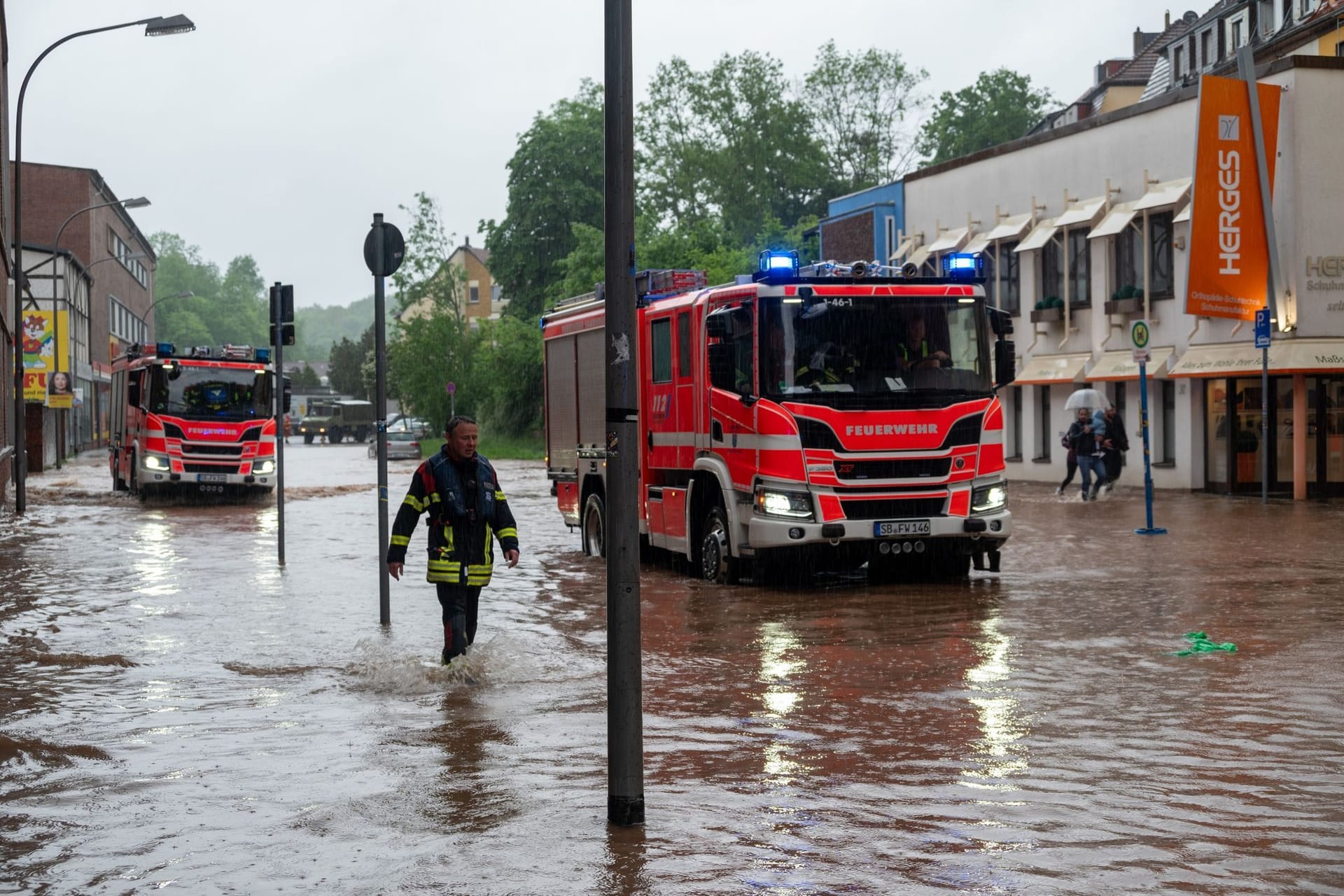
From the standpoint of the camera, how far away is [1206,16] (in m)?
56.5

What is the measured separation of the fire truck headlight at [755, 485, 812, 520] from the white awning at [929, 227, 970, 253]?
29.0 m

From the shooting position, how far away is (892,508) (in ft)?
49.2

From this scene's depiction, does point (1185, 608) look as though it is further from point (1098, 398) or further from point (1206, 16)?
point (1206, 16)

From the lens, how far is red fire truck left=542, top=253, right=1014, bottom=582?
583 inches

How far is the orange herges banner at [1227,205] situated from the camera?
29.7 meters

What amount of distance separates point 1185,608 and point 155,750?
338 inches

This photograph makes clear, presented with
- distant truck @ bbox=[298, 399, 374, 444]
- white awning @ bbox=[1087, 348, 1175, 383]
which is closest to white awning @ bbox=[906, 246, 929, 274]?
white awning @ bbox=[1087, 348, 1175, 383]

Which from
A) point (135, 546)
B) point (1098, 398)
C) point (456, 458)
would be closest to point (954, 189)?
point (1098, 398)

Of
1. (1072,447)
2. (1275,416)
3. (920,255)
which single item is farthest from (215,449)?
(920,255)

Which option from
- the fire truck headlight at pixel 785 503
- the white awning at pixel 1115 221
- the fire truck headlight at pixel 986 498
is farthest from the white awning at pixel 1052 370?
the fire truck headlight at pixel 785 503

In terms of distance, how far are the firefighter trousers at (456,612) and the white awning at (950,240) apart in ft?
112

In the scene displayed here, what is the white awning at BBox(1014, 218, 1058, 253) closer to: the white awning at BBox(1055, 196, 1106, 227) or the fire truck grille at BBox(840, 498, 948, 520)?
the white awning at BBox(1055, 196, 1106, 227)

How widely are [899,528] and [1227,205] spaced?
17.5 metres

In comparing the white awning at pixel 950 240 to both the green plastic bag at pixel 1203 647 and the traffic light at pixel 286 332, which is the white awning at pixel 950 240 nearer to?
the traffic light at pixel 286 332
